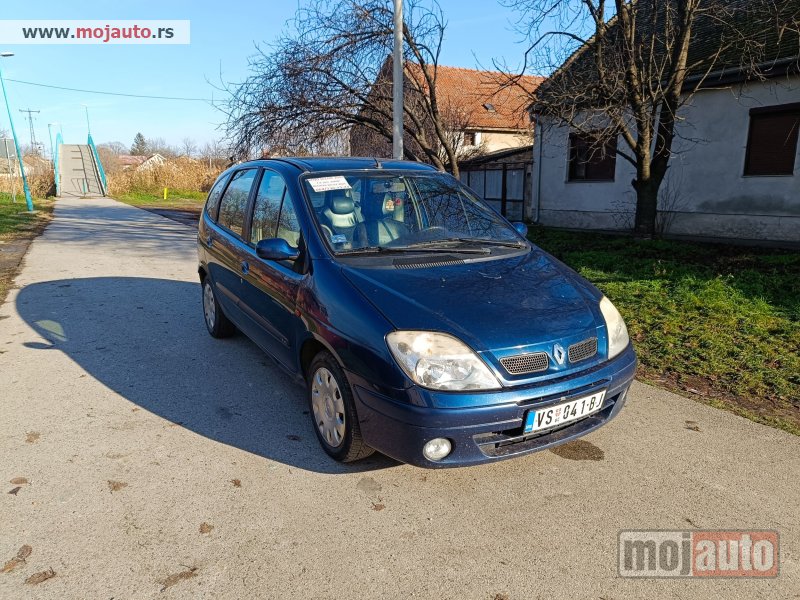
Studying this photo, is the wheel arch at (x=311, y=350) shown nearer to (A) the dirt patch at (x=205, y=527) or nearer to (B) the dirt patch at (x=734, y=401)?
(A) the dirt patch at (x=205, y=527)

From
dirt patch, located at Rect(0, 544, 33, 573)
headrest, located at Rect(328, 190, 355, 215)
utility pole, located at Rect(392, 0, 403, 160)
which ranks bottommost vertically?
Answer: dirt patch, located at Rect(0, 544, 33, 573)

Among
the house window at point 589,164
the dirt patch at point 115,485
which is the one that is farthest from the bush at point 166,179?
the dirt patch at point 115,485

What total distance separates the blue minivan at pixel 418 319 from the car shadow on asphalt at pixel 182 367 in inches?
14.0

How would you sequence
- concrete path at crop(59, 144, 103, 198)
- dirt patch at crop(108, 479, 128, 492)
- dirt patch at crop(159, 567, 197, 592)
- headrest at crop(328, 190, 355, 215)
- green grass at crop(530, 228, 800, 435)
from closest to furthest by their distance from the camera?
dirt patch at crop(159, 567, 197, 592), dirt patch at crop(108, 479, 128, 492), headrest at crop(328, 190, 355, 215), green grass at crop(530, 228, 800, 435), concrete path at crop(59, 144, 103, 198)

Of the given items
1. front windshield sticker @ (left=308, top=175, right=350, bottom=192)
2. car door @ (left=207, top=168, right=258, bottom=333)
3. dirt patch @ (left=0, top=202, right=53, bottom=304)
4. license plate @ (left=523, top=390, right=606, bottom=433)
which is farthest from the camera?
dirt patch @ (left=0, top=202, right=53, bottom=304)

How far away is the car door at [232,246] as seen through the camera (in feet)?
14.7

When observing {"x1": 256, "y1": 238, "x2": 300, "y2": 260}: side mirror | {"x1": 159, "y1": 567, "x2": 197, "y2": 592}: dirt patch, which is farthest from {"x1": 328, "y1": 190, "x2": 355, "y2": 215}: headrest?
{"x1": 159, "y1": 567, "x2": 197, "y2": 592}: dirt patch

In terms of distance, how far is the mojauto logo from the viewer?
2373 mm

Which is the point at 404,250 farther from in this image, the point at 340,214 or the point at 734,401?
the point at 734,401

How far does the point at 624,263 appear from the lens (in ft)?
29.3

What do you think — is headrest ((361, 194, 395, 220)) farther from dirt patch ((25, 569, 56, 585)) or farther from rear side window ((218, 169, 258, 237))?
dirt patch ((25, 569, 56, 585))

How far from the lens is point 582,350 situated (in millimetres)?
2896

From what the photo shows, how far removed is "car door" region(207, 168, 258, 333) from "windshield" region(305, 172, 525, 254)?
3.31 feet

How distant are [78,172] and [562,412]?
1995 inches
